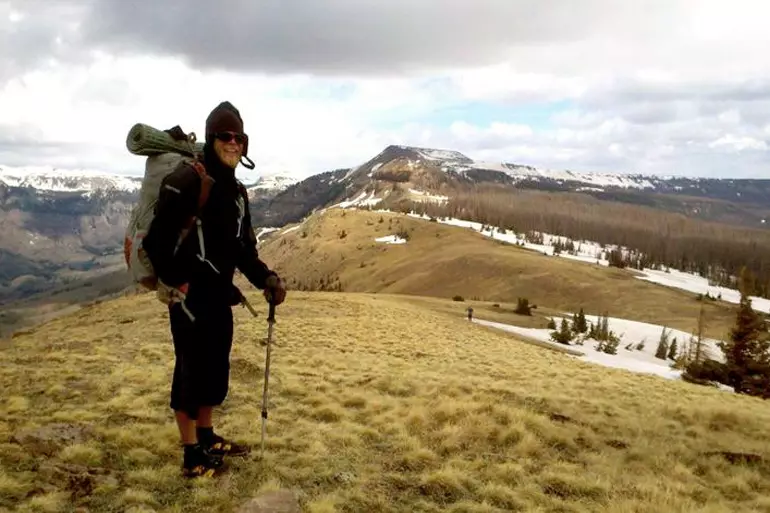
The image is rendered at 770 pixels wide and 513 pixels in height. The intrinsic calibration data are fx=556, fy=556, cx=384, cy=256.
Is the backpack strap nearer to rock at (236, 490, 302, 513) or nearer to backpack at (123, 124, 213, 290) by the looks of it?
backpack at (123, 124, 213, 290)

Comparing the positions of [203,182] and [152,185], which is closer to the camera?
[203,182]

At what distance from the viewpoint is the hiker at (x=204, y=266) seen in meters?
5.54

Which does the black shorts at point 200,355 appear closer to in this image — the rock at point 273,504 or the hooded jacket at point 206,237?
the hooded jacket at point 206,237

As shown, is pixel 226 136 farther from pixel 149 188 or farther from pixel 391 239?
pixel 391 239

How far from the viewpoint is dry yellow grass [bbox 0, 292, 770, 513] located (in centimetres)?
621

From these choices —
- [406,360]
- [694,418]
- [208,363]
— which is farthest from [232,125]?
[406,360]

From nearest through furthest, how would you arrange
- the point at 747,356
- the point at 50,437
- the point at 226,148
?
1. the point at 226,148
2. the point at 50,437
3. the point at 747,356

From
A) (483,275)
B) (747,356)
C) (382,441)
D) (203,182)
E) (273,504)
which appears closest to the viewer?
(203,182)

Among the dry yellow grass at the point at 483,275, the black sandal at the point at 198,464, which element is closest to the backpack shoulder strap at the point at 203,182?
the black sandal at the point at 198,464

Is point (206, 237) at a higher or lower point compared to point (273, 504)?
higher

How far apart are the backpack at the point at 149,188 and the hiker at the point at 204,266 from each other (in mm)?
104

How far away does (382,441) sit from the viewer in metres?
8.37

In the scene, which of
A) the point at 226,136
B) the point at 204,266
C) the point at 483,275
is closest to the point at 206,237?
the point at 204,266

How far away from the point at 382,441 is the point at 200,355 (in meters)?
3.44
